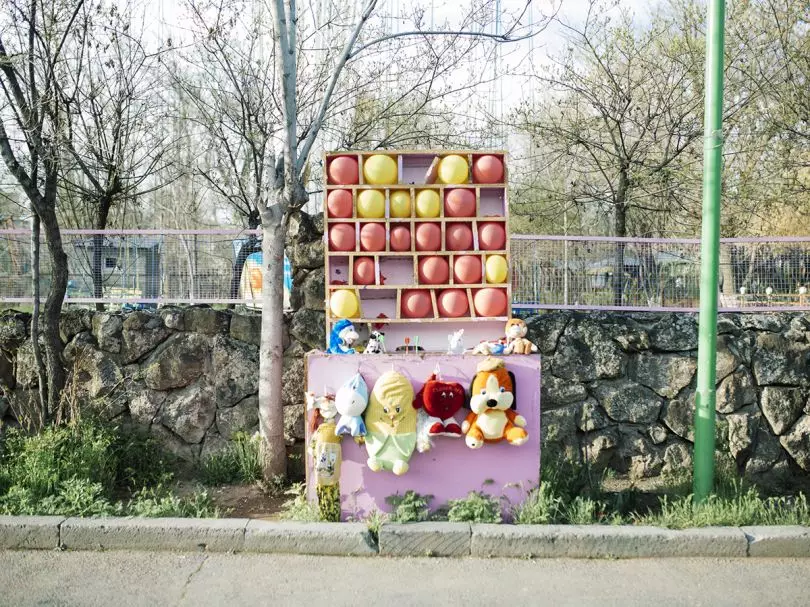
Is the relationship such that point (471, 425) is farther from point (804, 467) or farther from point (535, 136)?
point (535, 136)

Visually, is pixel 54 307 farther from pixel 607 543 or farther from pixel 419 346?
pixel 607 543

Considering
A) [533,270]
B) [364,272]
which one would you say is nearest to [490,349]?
[364,272]

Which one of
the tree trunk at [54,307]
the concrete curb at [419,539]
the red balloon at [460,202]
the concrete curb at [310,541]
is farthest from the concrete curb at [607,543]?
the tree trunk at [54,307]

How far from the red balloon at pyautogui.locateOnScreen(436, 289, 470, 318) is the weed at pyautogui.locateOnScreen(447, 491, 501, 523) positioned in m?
1.48

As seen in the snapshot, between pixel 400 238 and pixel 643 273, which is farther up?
pixel 400 238

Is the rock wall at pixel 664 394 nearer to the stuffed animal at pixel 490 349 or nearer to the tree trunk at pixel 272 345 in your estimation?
the stuffed animal at pixel 490 349

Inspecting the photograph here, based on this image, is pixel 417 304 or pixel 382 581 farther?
pixel 417 304

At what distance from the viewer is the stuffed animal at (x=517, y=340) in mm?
5156

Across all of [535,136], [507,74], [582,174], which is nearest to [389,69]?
[507,74]

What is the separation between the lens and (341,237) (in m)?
5.68

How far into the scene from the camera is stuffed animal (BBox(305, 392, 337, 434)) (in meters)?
4.96

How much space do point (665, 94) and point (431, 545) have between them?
836 centimetres

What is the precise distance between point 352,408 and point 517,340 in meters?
1.37

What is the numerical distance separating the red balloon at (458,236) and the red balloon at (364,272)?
68 cm
